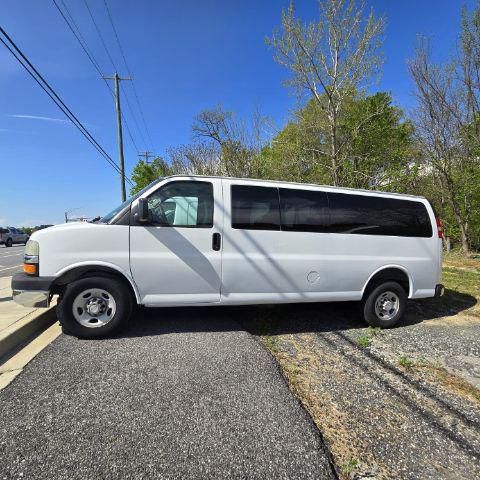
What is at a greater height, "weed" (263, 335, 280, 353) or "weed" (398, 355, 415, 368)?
"weed" (263, 335, 280, 353)

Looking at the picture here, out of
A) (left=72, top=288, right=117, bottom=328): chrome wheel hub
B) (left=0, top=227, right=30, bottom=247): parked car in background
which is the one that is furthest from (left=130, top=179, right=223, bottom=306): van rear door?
(left=0, top=227, right=30, bottom=247): parked car in background

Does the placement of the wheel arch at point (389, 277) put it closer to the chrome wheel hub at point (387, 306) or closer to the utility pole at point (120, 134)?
the chrome wheel hub at point (387, 306)

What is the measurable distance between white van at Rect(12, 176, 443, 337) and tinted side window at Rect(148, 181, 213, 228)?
13mm

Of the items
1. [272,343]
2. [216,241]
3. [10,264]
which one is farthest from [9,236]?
[272,343]

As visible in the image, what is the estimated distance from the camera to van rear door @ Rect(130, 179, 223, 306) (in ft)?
13.6

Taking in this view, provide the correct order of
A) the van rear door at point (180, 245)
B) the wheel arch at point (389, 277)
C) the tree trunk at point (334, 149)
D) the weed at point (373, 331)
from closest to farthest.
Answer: the van rear door at point (180, 245), the weed at point (373, 331), the wheel arch at point (389, 277), the tree trunk at point (334, 149)

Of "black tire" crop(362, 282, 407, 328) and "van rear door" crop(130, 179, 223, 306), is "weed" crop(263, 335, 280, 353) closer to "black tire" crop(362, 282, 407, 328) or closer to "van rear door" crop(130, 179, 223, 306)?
"van rear door" crop(130, 179, 223, 306)

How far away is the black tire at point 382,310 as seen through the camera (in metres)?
5.09

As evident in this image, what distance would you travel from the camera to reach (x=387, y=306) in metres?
5.22

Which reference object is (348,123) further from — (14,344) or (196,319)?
(14,344)

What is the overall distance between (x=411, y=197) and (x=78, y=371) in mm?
5155

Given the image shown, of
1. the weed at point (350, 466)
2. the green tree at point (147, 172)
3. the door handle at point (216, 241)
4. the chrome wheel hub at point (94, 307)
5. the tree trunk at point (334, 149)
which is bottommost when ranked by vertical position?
the weed at point (350, 466)

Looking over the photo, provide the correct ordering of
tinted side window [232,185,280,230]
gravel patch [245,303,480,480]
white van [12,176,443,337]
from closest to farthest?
gravel patch [245,303,480,480] < white van [12,176,443,337] < tinted side window [232,185,280,230]

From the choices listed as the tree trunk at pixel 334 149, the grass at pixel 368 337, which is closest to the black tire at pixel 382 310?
the grass at pixel 368 337
